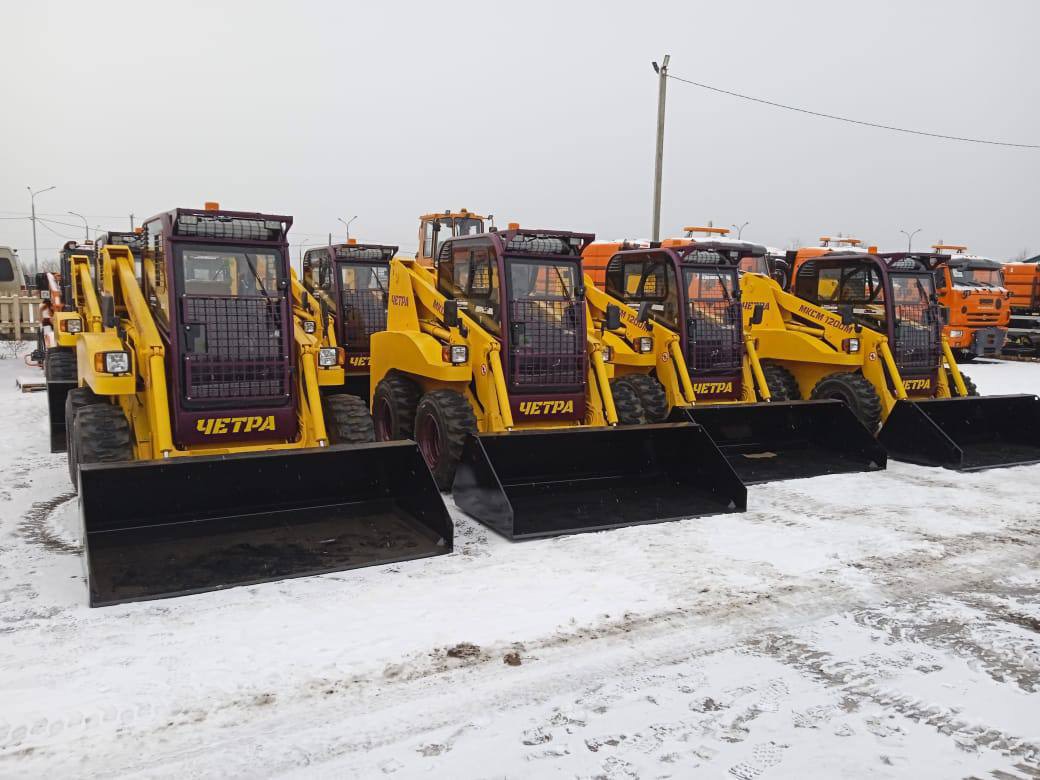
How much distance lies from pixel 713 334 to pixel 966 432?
3019 mm

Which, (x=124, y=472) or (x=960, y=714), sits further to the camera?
(x=124, y=472)

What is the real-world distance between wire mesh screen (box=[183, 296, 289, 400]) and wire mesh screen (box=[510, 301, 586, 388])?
2.08 meters

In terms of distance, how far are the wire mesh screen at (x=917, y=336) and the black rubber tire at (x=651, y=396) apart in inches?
122

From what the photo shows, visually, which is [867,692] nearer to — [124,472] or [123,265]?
[124,472]

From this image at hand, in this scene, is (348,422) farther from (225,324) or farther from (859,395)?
(859,395)

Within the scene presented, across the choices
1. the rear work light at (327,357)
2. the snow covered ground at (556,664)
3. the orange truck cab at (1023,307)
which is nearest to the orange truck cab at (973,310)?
the orange truck cab at (1023,307)

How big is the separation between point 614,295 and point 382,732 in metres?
7.76

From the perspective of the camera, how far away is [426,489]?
5.73 metres

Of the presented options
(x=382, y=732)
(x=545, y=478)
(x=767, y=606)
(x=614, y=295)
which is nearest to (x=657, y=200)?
(x=614, y=295)

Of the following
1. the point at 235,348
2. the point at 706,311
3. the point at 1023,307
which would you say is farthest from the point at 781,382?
the point at 1023,307

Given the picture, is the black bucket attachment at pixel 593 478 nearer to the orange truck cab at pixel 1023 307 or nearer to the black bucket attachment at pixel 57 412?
the black bucket attachment at pixel 57 412

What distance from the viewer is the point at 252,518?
18.5 feet

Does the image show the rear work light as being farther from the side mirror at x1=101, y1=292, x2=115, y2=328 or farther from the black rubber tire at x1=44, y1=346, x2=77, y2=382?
the black rubber tire at x1=44, y1=346, x2=77, y2=382

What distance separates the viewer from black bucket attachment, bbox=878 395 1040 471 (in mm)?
8758
